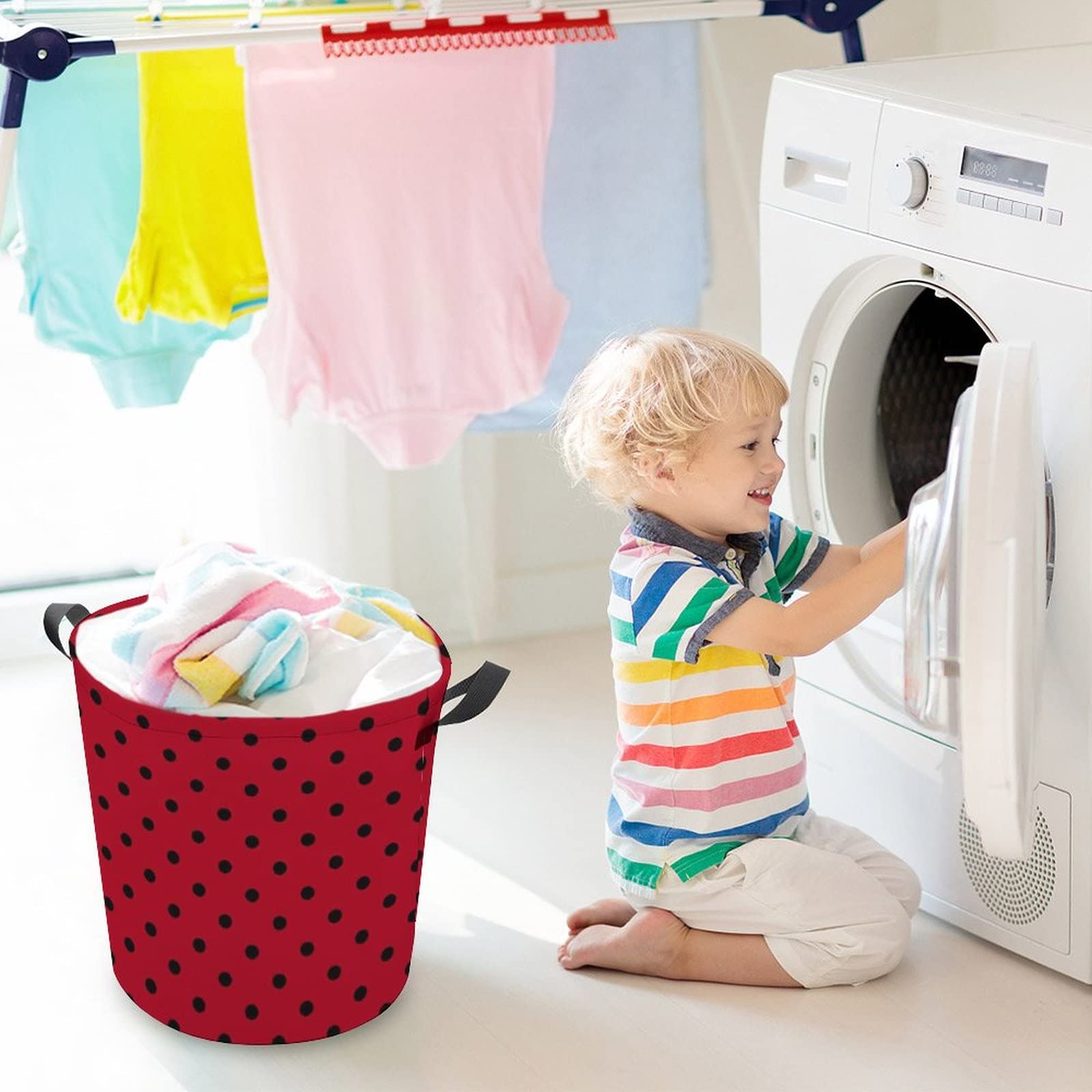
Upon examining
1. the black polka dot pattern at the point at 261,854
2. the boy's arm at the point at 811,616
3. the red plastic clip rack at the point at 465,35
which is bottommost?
the black polka dot pattern at the point at 261,854

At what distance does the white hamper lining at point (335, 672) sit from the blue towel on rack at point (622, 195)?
0.69 m

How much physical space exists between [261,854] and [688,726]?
43cm

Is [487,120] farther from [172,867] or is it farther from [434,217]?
[172,867]

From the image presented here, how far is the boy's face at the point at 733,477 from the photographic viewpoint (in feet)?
5.31

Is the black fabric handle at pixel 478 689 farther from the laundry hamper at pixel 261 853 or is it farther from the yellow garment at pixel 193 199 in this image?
the yellow garment at pixel 193 199

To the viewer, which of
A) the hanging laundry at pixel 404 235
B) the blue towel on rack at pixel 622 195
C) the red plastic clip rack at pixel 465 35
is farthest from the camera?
the blue towel on rack at pixel 622 195

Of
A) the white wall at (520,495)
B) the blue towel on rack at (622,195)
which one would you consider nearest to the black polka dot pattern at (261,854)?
the blue towel on rack at (622,195)

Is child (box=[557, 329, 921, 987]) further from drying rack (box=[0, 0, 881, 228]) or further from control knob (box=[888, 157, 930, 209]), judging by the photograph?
drying rack (box=[0, 0, 881, 228])

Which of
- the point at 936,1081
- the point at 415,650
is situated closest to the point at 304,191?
the point at 415,650

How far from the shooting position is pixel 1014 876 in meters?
1.71

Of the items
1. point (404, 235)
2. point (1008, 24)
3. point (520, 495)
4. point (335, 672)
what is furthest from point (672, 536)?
point (1008, 24)

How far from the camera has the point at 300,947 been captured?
1.52 meters

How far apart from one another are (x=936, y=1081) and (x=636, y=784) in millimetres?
386

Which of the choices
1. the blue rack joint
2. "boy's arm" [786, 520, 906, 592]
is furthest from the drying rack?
"boy's arm" [786, 520, 906, 592]
